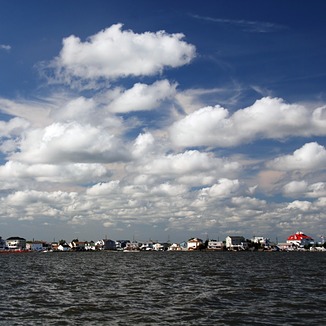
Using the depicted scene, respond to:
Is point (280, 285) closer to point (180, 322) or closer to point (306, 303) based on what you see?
point (306, 303)

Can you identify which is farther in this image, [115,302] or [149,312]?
[115,302]

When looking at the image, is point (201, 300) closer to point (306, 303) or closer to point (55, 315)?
point (306, 303)

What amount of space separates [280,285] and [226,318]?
26.9 metres

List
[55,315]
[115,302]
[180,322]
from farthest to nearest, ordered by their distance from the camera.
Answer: [115,302] < [55,315] < [180,322]

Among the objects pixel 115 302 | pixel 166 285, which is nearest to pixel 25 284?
pixel 166 285

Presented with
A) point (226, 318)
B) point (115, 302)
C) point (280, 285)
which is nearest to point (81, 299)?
point (115, 302)

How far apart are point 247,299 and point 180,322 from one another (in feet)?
44.5

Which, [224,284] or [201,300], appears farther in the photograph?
[224,284]

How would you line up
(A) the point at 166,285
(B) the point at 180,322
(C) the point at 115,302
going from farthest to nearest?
1. (A) the point at 166,285
2. (C) the point at 115,302
3. (B) the point at 180,322

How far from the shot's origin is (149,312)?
1441 inches

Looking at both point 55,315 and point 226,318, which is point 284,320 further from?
point 55,315

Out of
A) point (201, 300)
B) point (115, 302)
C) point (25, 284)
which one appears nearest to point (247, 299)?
point (201, 300)

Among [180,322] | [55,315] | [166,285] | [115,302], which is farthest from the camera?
[166,285]

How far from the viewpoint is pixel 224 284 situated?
196 ft
